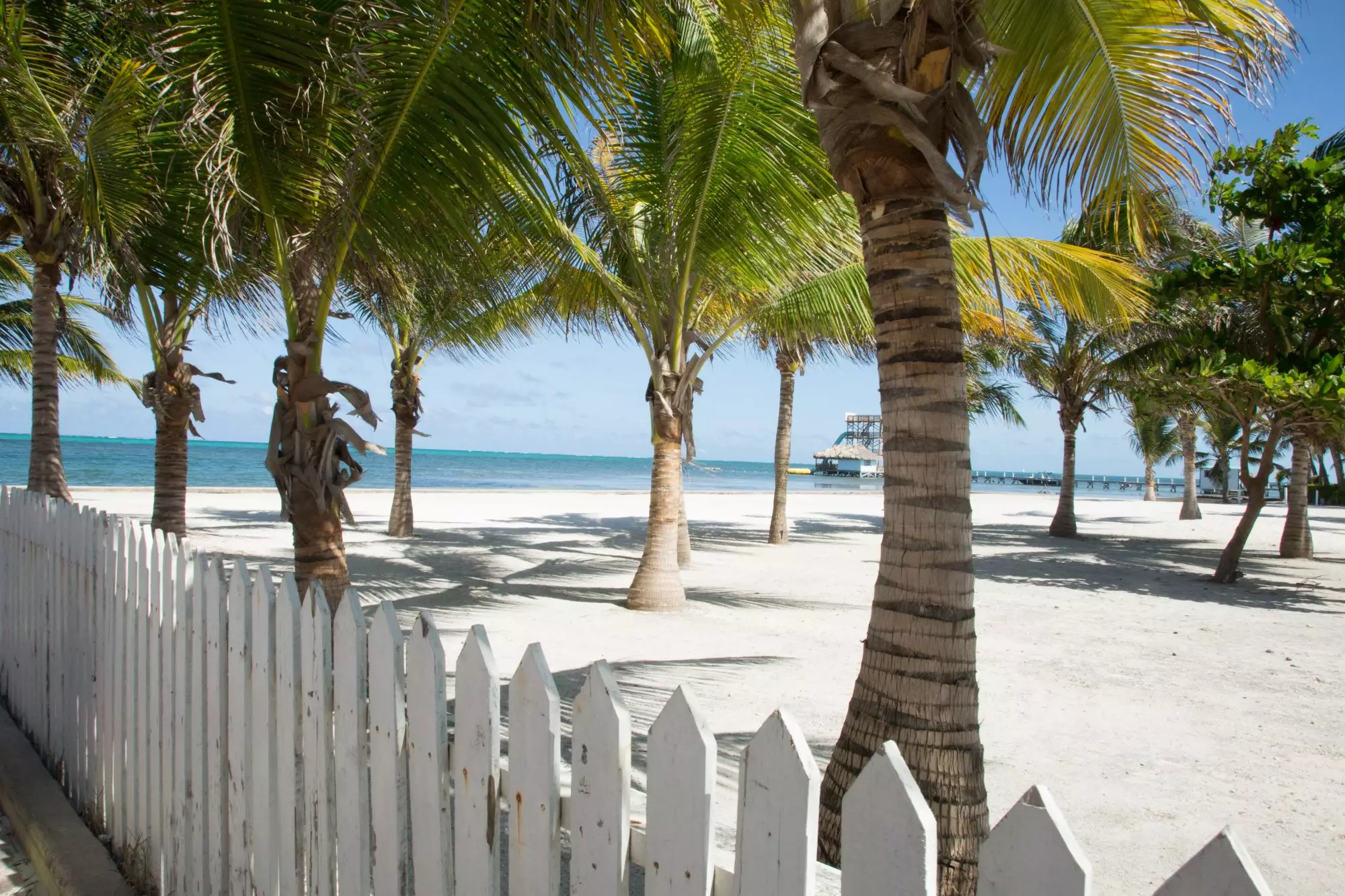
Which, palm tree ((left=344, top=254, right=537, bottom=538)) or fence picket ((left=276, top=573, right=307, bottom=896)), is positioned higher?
palm tree ((left=344, top=254, right=537, bottom=538))

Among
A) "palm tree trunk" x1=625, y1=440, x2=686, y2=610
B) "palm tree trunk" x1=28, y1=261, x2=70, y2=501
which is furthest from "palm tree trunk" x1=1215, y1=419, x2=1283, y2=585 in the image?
"palm tree trunk" x1=28, y1=261, x2=70, y2=501

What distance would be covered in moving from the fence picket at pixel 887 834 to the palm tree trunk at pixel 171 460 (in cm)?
892

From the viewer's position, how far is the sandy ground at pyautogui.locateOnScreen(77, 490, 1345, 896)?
351 cm

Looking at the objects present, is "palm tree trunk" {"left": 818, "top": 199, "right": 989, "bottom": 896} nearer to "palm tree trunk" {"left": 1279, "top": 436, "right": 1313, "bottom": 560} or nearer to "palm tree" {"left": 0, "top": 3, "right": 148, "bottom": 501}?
"palm tree" {"left": 0, "top": 3, "right": 148, "bottom": 501}

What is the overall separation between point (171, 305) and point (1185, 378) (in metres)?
11.2

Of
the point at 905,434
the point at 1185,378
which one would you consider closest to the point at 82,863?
the point at 905,434

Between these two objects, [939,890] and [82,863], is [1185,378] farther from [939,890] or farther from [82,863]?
[82,863]

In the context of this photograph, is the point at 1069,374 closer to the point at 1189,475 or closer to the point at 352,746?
the point at 1189,475

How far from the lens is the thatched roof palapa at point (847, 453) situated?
59688 millimetres

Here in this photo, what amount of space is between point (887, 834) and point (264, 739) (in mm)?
1790

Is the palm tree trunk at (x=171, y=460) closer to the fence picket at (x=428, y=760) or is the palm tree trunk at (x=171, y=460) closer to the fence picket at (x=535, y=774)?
the fence picket at (x=428, y=760)

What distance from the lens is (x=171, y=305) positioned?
7766 mm

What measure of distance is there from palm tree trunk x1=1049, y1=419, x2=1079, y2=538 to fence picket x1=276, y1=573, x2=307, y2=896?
17794 mm

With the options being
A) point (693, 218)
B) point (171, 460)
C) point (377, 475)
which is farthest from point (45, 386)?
point (377, 475)
